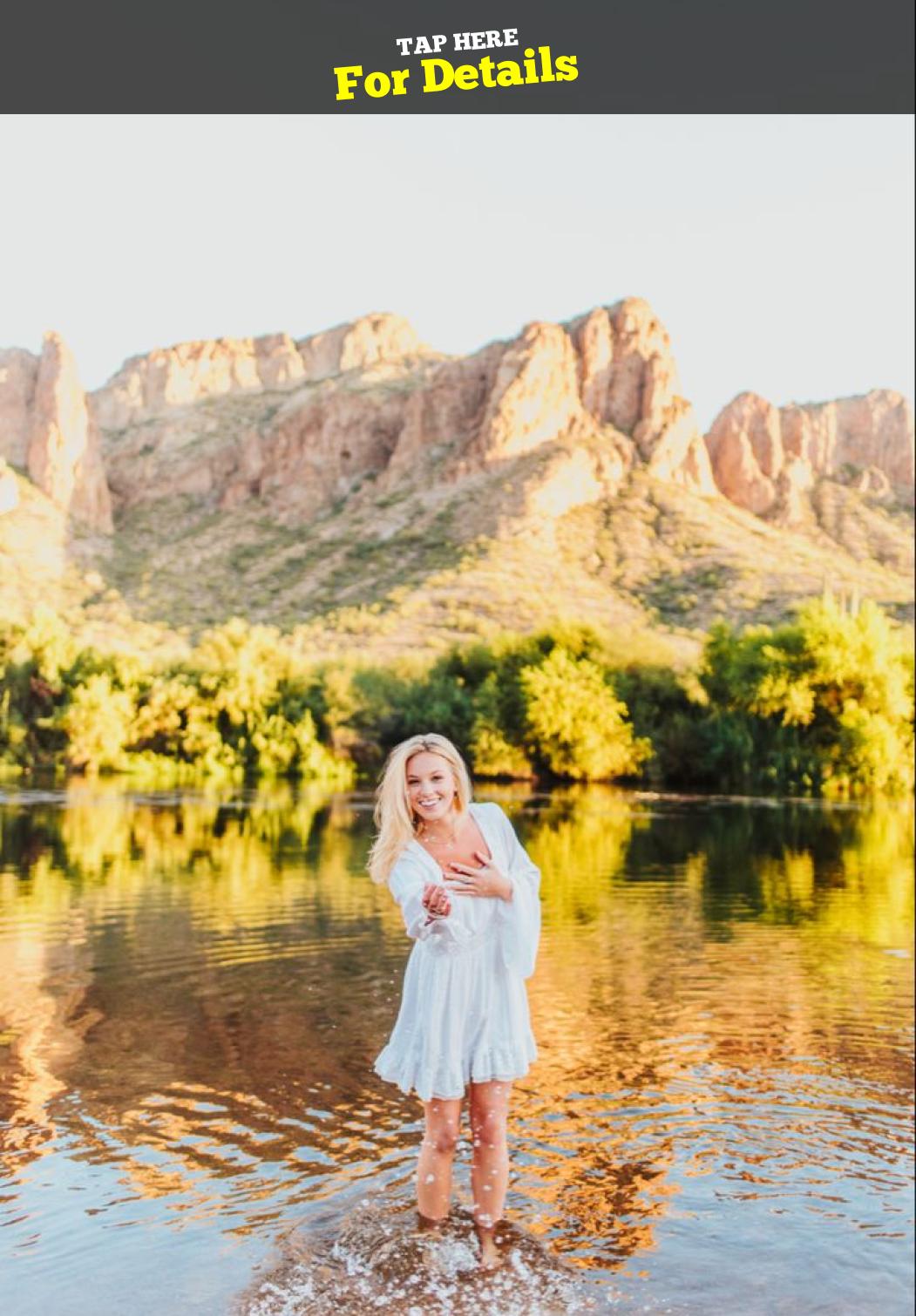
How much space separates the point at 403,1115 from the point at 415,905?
278cm

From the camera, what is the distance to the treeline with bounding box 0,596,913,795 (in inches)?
1758

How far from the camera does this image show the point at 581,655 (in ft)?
169

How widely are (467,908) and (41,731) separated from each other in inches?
1705

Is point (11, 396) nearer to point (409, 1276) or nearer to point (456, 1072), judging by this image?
point (456, 1072)

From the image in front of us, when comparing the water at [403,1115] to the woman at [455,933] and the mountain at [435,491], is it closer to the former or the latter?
the woman at [455,933]

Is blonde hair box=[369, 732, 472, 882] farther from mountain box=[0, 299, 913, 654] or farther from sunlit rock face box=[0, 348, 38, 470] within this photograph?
mountain box=[0, 299, 913, 654]

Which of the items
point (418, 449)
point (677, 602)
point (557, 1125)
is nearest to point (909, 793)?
point (677, 602)

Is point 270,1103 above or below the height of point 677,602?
below

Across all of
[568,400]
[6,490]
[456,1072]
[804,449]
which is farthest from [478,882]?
[804,449]

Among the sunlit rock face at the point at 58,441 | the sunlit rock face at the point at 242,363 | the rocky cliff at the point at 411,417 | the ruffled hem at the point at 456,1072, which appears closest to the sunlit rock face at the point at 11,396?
the sunlit rock face at the point at 58,441

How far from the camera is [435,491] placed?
9612 centimetres

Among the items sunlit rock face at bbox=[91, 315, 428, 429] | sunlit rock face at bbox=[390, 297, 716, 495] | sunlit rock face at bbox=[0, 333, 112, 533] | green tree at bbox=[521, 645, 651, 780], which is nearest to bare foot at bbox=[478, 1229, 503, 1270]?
sunlit rock face at bbox=[0, 333, 112, 533]

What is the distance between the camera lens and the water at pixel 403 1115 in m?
4.94

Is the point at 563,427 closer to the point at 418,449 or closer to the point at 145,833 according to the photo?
the point at 418,449
